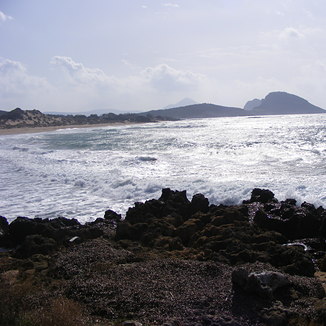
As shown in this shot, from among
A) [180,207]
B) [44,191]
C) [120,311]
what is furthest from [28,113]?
[120,311]

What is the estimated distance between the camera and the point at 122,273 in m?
6.18

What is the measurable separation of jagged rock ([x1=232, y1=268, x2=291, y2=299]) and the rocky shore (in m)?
0.01

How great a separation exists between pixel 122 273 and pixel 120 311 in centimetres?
106

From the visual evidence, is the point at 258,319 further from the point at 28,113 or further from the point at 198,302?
the point at 28,113

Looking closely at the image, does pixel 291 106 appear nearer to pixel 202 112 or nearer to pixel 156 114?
pixel 202 112

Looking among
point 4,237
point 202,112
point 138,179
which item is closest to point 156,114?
point 202,112

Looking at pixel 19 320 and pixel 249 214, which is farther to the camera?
pixel 249 214

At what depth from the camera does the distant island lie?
80.1m

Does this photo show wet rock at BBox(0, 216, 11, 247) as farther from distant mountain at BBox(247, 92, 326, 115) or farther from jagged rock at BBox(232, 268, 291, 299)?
distant mountain at BBox(247, 92, 326, 115)

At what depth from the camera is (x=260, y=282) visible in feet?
17.4

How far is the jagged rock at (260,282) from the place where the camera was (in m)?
5.23

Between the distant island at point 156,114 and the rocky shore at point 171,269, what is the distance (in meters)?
64.2

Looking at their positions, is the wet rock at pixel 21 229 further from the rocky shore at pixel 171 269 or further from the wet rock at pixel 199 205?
the wet rock at pixel 199 205

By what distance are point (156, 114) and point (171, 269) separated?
515 feet
